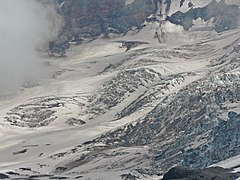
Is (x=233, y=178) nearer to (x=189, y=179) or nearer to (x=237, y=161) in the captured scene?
(x=189, y=179)

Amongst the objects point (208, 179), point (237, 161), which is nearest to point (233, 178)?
point (208, 179)

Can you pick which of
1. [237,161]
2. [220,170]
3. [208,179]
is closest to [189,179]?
[208,179]

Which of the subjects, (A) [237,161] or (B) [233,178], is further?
(A) [237,161]

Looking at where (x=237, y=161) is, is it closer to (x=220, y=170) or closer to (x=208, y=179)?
(x=220, y=170)

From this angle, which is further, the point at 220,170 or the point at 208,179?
the point at 220,170

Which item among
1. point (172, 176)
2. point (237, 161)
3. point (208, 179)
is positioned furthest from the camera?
point (237, 161)

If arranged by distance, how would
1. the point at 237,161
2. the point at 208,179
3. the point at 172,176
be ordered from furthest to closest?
the point at 237,161 → the point at 172,176 → the point at 208,179

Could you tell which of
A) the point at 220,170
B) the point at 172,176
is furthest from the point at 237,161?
the point at 172,176
